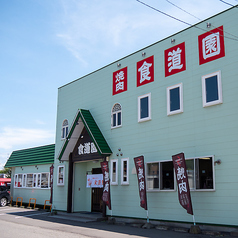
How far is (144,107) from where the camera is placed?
43.8 ft

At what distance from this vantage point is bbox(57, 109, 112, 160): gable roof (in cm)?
1452

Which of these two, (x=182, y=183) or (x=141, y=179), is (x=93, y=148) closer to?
(x=141, y=179)

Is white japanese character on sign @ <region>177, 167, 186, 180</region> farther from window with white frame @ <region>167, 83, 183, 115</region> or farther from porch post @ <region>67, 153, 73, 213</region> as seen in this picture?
porch post @ <region>67, 153, 73, 213</region>

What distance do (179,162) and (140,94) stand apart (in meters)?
4.16

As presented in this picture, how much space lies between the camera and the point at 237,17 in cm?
1035

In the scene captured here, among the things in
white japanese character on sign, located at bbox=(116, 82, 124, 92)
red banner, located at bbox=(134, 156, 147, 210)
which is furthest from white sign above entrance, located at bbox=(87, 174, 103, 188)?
white japanese character on sign, located at bbox=(116, 82, 124, 92)

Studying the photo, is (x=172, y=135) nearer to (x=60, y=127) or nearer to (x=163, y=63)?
(x=163, y=63)

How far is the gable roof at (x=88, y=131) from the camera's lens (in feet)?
47.6

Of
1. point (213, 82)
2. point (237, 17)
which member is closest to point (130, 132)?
point (213, 82)

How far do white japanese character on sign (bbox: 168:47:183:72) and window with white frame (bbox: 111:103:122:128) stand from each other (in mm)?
3498

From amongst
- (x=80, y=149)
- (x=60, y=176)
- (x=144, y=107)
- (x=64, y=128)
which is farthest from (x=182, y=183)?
(x=64, y=128)

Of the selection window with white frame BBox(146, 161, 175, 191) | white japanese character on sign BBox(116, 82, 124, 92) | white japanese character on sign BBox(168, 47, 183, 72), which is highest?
white japanese character on sign BBox(168, 47, 183, 72)

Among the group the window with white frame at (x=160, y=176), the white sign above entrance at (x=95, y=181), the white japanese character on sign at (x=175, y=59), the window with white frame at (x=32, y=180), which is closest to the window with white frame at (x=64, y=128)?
the white sign above entrance at (x=95, y=181)

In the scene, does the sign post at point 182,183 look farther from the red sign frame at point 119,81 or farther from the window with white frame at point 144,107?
the red sign frame at point 119,81
